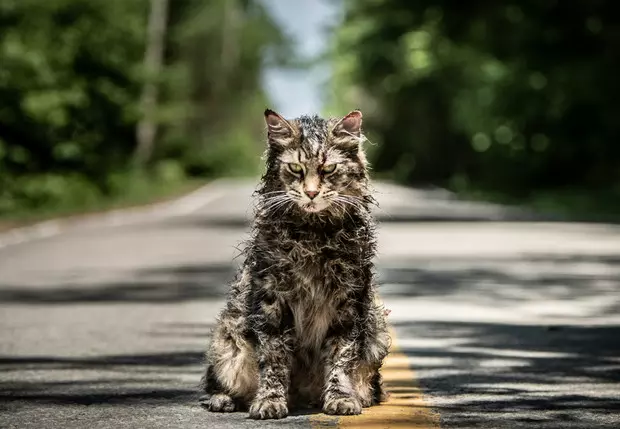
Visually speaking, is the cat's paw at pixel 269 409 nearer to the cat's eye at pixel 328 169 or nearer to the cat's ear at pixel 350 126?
the cat's eye at pixel 328 169

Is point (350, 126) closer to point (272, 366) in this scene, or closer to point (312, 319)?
point (312, 319)

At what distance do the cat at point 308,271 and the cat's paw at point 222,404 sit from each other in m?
0.22

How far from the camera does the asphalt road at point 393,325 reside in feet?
26.9

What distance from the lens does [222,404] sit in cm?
773

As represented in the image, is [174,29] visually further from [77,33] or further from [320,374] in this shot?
[320,374]

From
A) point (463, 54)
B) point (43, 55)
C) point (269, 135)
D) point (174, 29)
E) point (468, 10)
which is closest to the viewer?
point (269, 135)

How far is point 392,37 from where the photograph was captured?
4088cm

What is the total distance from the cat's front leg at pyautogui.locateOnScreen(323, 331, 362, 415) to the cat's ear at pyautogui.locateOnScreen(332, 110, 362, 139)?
952 millimetres

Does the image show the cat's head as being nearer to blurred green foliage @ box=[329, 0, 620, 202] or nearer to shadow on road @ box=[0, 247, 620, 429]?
shadow on road @ box=[0, 247, 620, 429]

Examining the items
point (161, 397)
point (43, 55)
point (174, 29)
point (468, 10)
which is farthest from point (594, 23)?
point (174, 29)

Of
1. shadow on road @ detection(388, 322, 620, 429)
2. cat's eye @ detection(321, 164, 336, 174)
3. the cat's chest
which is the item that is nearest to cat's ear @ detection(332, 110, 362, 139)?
cat's eye @ detection(321, 164, 336, 174)

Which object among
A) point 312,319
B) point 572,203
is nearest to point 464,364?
point 312,319

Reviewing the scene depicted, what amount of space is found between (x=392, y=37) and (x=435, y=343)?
29.8 meters

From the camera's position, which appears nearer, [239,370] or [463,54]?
[239,370]
